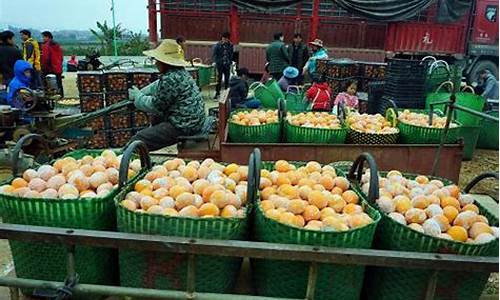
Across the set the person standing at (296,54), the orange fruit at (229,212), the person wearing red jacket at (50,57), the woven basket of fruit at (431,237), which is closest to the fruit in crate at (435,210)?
the woven basket of fruit at (431,237)

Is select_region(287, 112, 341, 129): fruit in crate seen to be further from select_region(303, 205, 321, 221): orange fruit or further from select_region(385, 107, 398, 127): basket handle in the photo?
select_region(303, 205, 321, 221): orange fruit

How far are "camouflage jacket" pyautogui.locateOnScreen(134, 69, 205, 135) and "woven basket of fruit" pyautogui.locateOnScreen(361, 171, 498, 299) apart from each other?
109 inches

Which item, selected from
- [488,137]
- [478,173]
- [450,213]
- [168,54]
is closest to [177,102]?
[168,54]

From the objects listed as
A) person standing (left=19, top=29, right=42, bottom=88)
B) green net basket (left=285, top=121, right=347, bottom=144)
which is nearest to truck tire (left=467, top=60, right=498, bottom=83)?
green net basket (left=285, top=121, right=347, bottom=144)

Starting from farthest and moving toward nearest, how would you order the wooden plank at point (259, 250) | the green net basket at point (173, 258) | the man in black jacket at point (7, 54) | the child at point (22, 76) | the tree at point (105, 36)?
the tree at point (105, 36) → the man in black jacket at point (7, 54) → the child at point (22, 76) → the green net basket at point (173, 258) → the wooden plank at point (259, 250)

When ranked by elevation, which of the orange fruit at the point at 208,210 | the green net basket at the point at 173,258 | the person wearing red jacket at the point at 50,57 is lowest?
the green net basket at the point at 173,258

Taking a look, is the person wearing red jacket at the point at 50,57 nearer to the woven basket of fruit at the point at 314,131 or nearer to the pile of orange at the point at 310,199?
the woven basket of fruit at the point at 314,131

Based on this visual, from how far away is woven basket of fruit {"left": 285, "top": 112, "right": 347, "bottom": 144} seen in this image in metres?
4.03

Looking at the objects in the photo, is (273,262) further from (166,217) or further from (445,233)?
(445,233)

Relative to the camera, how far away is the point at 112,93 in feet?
24.3

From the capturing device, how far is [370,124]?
433 centimetres

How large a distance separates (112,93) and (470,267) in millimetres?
7016

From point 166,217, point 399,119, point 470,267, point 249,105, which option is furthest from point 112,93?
point 470,267

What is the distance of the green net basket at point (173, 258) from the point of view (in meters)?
1.59
